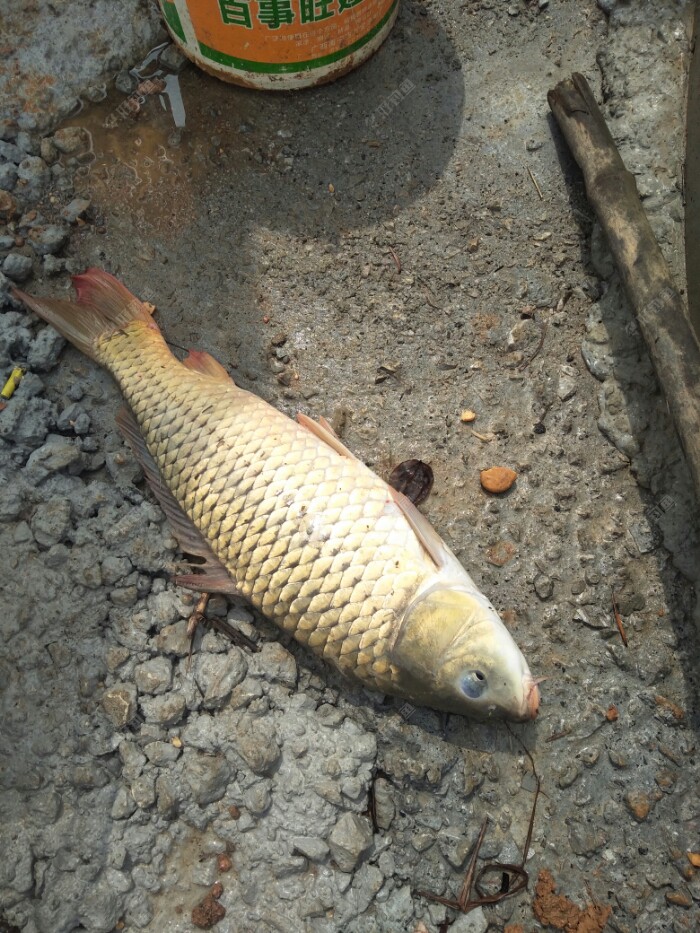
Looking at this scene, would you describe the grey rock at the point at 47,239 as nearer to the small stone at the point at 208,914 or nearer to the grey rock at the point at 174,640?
the grey rock at the point at 174,640

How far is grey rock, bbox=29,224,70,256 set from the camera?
2596 millimetres

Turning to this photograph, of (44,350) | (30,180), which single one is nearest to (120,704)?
(44,350)

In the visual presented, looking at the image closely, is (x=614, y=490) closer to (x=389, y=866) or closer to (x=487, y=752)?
(x=487, y=752)

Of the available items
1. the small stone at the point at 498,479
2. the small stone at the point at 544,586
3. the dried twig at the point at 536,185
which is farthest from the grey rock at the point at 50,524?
the dried twig at the point at 536,185

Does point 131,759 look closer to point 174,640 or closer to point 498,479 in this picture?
point 174,640

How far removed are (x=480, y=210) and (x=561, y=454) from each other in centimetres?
99

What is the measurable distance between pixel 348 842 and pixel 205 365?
1.54 meters

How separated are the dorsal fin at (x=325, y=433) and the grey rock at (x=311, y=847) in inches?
44.4

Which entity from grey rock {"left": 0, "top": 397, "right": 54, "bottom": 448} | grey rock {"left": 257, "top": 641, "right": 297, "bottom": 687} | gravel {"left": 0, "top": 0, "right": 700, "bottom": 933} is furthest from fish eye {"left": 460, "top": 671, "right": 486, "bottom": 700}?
grey rock {"left": 0, "top": 397, "right": 54, "bottom": 448}

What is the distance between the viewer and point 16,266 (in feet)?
8.33

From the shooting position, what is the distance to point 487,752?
7.16ft

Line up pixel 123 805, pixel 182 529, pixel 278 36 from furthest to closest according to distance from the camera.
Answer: pixel 278 36, pixel 182 529, pixel 123 805

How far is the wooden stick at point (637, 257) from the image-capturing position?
206 cm

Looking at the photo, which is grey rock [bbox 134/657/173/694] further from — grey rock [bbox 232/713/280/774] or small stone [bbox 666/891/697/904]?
small stone [bbox 666/891/697/904]
